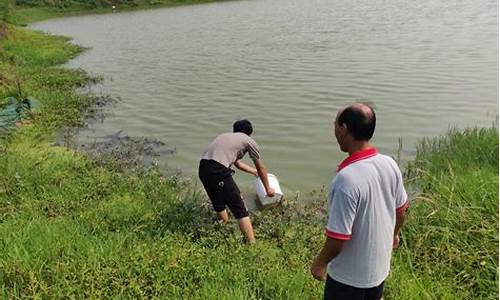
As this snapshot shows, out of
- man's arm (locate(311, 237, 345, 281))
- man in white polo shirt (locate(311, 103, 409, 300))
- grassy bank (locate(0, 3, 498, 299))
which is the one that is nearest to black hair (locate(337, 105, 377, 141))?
man in white polo shirt (locate(311, 103, 409, 300))

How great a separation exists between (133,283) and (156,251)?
2.01ft

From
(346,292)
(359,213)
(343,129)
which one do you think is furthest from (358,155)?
(346,292)

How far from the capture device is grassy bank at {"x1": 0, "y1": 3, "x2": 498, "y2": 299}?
14.9 ft

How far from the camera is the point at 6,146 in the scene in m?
9.52

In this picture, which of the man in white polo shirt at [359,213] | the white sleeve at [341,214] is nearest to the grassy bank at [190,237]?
the man in white polo shirt at [359,213]

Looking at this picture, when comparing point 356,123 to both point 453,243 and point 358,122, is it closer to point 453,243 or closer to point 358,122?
point 358,122

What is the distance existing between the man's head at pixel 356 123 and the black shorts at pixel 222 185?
315 centimetres

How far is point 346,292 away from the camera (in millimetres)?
3307

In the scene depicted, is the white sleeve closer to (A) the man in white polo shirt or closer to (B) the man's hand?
(A) the man in white polo shirt

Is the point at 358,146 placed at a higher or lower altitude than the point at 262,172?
higher

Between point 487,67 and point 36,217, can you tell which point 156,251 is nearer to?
point 36,217

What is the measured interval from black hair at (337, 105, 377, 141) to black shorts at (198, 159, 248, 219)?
10.5 feet

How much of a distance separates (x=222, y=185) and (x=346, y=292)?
3.00 meters

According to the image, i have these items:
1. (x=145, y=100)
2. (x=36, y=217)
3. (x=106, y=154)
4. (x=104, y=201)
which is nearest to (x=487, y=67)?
(x=145, y=100)
